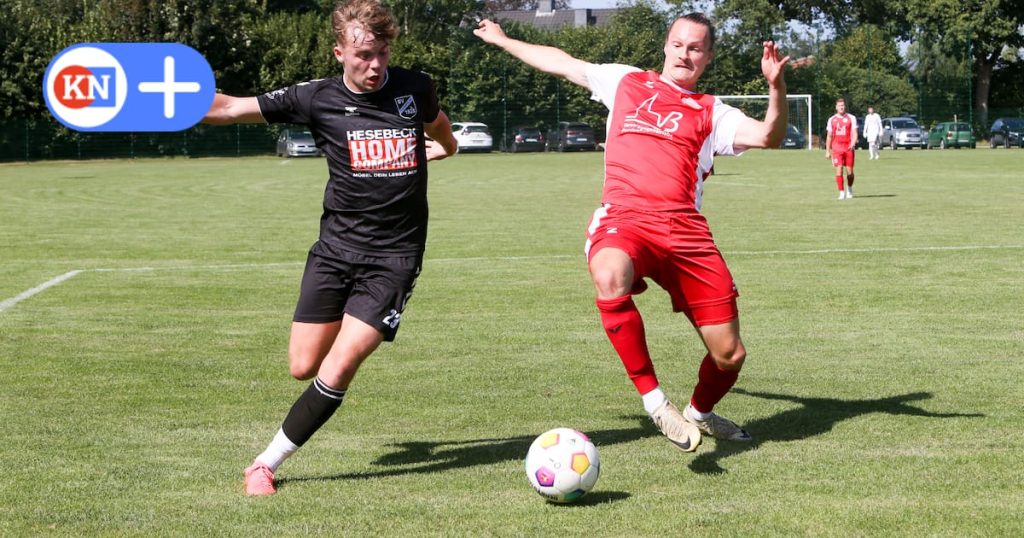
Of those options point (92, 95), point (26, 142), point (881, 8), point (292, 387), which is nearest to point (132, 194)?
point (292, 387)

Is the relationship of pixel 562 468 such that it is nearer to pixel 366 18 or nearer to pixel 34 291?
pixel 366 18

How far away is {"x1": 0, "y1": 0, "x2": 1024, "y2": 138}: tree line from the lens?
6056 cm

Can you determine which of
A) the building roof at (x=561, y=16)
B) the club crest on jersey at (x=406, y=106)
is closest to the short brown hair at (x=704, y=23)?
the club crest on jersey at (x=406, y=106)

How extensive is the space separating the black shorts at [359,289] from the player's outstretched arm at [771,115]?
1654mm

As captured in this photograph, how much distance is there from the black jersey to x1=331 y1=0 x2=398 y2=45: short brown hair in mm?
282

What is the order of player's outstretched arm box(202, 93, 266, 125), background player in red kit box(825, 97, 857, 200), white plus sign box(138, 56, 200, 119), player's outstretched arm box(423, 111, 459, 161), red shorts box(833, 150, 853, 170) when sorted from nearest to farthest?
player's outstretched arm box(202, 93, 266, 125), player's outstretched arm box(423, 111, 459, 161), background player in red kit box(825, 97, 857, 200), red shorts box(833, 150, 853, 170), white plus sign box(138, 56, 200, 119)

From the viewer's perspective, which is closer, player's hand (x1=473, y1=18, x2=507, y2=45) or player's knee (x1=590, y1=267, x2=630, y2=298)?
player's knee (x1=590, y1=267, x2=630, y2=298)

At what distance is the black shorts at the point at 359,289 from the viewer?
570 cm

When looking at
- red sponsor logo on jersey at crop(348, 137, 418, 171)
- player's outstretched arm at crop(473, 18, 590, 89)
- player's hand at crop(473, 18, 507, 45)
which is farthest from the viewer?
player's hand at crop(473, 18, 507, 45)

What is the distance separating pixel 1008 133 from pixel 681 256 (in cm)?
5952

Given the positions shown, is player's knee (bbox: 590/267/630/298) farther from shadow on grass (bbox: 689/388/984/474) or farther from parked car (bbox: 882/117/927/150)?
parked car (bbox: 882/117/927/150)

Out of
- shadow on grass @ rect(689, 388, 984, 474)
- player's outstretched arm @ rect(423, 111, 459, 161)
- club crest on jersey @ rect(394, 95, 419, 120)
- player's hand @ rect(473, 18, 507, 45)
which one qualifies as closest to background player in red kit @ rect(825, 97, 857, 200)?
shadow on grass @ rect(689, 388, 984, 474)

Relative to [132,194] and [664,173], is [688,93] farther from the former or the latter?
[132,194]

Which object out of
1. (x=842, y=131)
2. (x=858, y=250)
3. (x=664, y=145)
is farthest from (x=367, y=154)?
(x=842, y=131)
